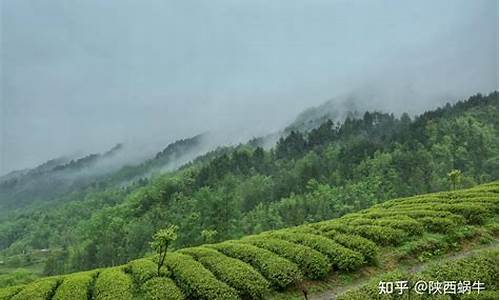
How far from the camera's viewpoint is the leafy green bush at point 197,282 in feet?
51.9

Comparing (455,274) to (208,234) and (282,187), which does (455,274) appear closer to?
(208,234)

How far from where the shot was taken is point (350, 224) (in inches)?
912

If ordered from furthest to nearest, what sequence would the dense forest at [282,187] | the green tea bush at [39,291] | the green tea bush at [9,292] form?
1. the dense forest at [282,187]
2. the green tea bush at [9,292]
3. the green tea bush at [39,291]

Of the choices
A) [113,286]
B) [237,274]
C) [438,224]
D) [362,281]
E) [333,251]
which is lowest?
[362,281]

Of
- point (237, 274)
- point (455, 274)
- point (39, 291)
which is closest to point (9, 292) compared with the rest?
point (39, 291)

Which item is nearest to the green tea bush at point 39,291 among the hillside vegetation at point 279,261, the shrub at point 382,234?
the hillside vegetation at point 279,261

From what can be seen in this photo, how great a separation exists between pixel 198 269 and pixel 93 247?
206ft

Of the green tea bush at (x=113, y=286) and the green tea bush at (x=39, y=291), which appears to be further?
Answer: the green tea bush at (x=39, y=291)

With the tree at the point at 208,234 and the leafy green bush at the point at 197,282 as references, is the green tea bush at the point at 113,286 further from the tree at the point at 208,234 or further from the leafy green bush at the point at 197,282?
the tree at the point at 208,234

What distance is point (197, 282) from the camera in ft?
54.5

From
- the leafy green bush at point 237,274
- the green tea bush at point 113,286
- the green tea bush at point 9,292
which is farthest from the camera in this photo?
the green tea bush at point 9,292

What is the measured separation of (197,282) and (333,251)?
5931mm

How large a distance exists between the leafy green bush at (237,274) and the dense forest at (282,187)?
90.8ft

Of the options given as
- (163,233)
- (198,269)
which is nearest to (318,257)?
(198,269)
